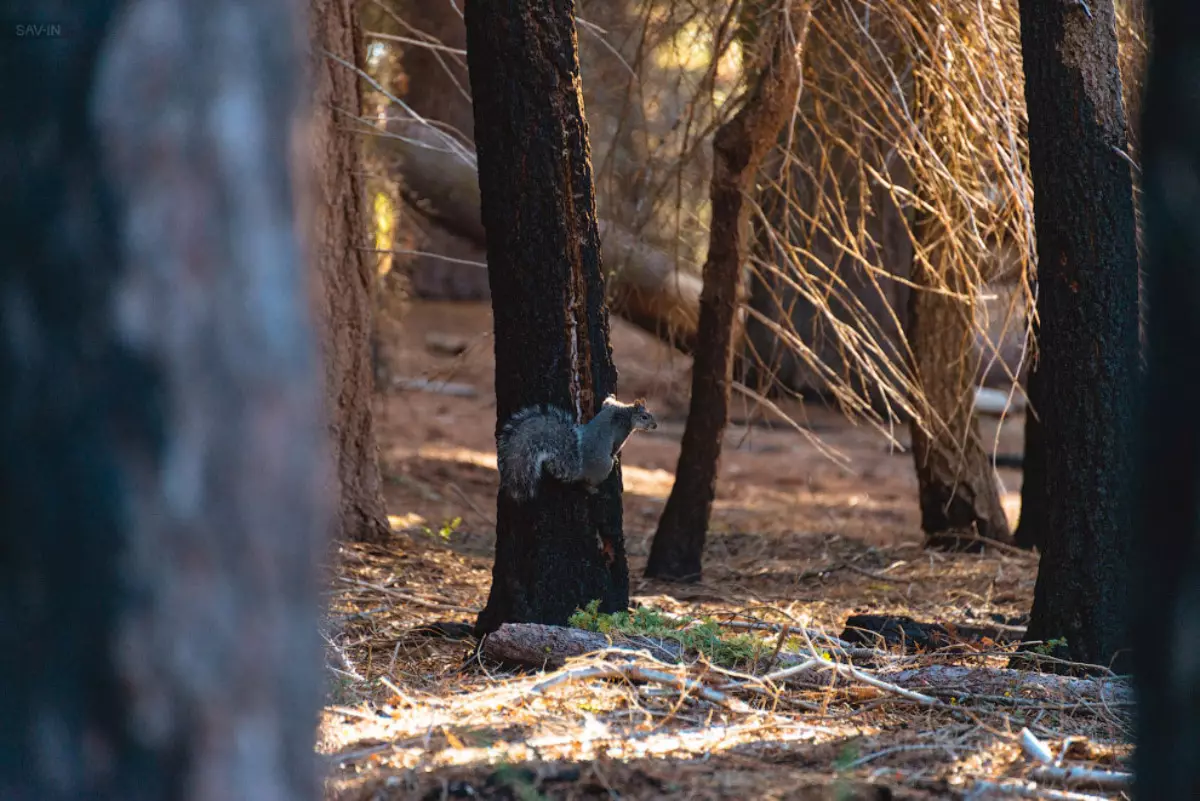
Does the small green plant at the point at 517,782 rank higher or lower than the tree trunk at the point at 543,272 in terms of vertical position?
lower

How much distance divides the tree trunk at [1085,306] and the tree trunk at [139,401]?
318 cm

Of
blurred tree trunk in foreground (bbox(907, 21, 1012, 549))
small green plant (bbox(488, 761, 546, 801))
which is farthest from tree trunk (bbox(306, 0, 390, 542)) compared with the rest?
small green plant (bbox(488, 761, 546, 801))

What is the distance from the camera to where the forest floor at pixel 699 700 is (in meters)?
2.74

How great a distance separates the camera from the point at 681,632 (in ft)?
13.3

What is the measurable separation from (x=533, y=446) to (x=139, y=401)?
8.17ft

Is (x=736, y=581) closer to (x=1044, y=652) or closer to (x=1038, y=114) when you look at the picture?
(x=1044, y=652)

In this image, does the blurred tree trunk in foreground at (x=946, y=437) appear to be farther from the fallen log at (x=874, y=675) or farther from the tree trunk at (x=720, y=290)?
the fallen log at (x=874, y=675)

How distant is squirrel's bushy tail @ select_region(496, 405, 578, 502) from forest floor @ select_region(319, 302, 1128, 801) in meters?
0.69

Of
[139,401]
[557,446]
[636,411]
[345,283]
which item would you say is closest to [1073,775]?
[557,446]

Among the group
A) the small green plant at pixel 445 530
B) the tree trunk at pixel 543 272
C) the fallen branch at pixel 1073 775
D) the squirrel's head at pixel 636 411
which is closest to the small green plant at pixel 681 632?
the tree trunk at pixel 543 272

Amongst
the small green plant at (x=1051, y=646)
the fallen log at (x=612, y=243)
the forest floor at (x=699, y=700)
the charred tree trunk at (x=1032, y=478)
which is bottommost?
the forest floor at (x=699, y=700)

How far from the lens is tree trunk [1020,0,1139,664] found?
4.09 metres

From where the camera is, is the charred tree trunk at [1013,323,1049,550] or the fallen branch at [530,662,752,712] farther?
the charred tree trunk at [1013,323,1049,550]

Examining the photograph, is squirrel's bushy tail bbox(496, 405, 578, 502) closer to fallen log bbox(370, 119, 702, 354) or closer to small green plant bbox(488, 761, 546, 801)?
small green plant bbox(488, 761, 546, 801)
